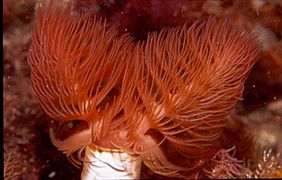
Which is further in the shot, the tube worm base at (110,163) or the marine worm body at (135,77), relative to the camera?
the tube worm base at (110,163)

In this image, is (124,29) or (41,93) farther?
(124,29)

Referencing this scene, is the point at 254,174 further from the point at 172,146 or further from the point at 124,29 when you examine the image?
the point at 124,29

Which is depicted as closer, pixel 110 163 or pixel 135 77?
pixel 135 77

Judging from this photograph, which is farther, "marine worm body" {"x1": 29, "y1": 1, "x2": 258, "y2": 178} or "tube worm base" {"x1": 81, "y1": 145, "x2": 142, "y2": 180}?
"tube worm base" {"x1": 81, "y1": 145, "x2": 142, "y2": 180}

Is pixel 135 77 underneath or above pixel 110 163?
above

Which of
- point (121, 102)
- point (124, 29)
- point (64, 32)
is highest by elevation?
point (124, 29)

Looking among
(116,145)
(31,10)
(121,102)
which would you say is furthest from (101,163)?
(31,10)

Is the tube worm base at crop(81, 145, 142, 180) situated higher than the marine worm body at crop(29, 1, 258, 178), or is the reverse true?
the marine worm body at crop(29, 1, 258, 178)

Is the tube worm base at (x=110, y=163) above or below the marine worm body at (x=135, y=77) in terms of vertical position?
below
